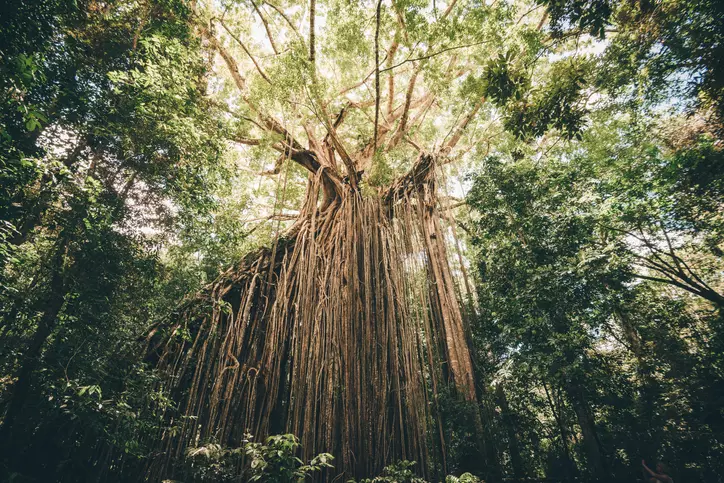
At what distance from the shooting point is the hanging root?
2.56m

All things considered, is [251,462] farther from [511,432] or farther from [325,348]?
[511,432]

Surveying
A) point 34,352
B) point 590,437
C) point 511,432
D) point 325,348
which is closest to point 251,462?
point 325,348

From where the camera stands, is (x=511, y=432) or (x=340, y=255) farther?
(x=511, y=432)

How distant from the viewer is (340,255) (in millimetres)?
3580

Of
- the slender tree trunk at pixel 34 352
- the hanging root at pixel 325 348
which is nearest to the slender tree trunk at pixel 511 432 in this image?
the hanging root at pixel 325 348

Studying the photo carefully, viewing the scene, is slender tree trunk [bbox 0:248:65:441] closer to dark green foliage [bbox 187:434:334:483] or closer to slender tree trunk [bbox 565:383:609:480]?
dark green foliage [bbox 187:434:334:483]

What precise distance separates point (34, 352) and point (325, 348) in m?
2.06

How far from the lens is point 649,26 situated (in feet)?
8.69

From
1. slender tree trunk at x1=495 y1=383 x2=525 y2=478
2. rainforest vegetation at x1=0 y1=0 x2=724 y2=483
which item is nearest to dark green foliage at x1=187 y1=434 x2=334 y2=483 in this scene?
rainforest vegetation at x1=0 y1=0 x2=724 y2=483

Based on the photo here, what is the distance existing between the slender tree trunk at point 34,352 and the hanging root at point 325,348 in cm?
91

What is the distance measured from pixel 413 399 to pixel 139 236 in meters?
3.04

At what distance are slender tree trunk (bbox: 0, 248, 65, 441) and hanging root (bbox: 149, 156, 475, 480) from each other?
2.99ft

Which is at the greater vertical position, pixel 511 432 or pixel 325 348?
pixel 325 348

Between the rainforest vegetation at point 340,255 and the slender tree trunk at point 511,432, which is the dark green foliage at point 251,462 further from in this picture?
the slender tree trunk at point 511,432
